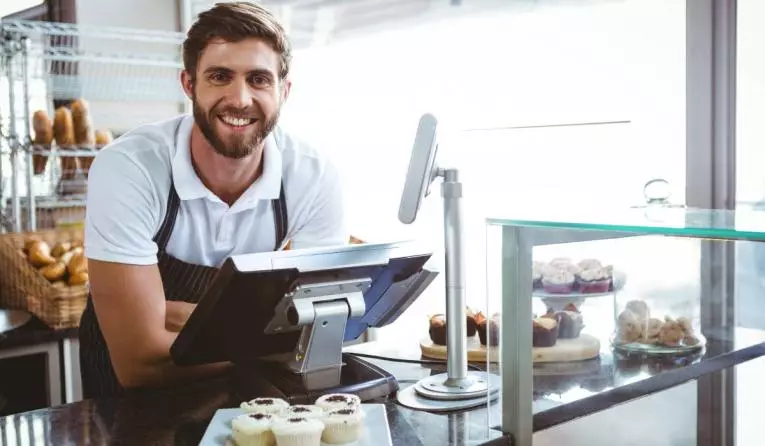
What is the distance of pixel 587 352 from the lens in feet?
4.75

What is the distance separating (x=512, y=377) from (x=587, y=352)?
18cm

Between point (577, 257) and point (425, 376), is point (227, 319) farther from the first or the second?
point (577, 257)

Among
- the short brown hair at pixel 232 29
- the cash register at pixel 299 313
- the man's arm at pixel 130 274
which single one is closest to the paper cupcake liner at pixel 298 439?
the cash register at pixel 299 313

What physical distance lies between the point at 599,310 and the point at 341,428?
0.52m

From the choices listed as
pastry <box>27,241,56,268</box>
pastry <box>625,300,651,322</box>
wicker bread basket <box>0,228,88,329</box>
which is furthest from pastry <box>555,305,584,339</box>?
pastry <box>27,241,56,268</box>

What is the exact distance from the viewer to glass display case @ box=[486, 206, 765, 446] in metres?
1.32

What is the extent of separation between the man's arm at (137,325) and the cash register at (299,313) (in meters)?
0.24

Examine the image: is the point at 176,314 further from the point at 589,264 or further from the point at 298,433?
the point at 589,264

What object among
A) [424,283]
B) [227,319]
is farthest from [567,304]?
[227,319]

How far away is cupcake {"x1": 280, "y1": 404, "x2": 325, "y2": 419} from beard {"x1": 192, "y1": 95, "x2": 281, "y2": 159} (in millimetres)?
865

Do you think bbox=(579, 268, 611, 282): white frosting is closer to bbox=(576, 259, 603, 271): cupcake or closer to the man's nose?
bbox=(576, 259, 603, 271): cupcake

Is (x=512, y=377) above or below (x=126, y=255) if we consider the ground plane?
below

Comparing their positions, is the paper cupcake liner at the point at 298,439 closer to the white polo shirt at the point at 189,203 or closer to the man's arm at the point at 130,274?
the man's arm at the point at 130,274

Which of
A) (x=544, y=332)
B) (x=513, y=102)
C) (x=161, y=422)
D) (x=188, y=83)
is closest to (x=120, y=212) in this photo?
(x=188, y=83)
